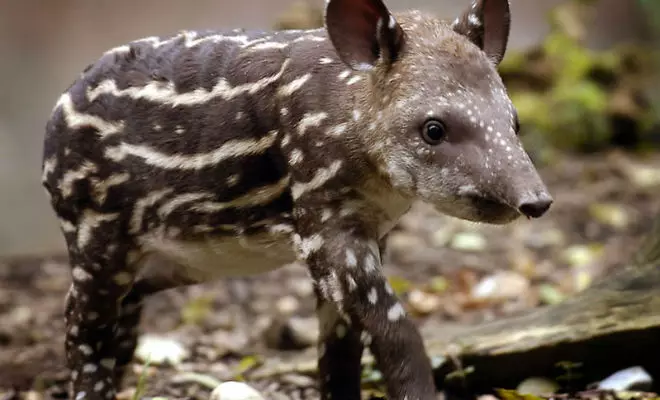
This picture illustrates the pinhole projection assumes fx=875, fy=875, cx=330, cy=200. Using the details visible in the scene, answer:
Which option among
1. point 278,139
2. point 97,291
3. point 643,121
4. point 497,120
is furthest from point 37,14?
point 643,121

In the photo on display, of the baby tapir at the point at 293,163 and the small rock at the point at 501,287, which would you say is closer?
the baby tapir at the point at 293,163

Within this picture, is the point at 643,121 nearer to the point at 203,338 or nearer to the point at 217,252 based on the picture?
the point at 203,338

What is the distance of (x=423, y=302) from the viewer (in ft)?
15.6

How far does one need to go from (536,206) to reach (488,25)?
67 cm

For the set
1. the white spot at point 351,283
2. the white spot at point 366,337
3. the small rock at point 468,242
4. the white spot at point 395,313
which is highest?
the white spot at point 351,283

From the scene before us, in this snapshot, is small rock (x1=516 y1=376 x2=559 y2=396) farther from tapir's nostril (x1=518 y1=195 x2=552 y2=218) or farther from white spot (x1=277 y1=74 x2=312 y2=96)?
white spot (x1=277 y1=74 x2=312 y2=96)

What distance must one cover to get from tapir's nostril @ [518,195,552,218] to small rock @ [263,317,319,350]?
82.4 inches

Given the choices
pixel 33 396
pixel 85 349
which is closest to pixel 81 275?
pixel 85 349

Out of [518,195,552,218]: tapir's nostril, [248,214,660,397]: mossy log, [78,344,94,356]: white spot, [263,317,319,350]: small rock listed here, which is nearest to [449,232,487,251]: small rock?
[263,317,319,350]: small rock

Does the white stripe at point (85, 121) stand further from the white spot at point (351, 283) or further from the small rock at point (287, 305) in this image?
the small rock at point (287, 305)

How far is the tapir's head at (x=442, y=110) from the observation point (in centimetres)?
219

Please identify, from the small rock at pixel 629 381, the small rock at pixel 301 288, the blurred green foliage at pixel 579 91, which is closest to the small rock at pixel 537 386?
the small rock at pixel 629 381

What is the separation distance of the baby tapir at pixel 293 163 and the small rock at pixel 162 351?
31.1 inches

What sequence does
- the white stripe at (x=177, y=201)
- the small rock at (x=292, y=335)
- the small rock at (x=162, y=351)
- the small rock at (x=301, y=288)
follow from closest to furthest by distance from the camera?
the white stripe at (x=177, y=201) < the small rock at (x=162, y=351) < the small rock at (x=292, y=335) < the small rock at (x=301, y=288)
